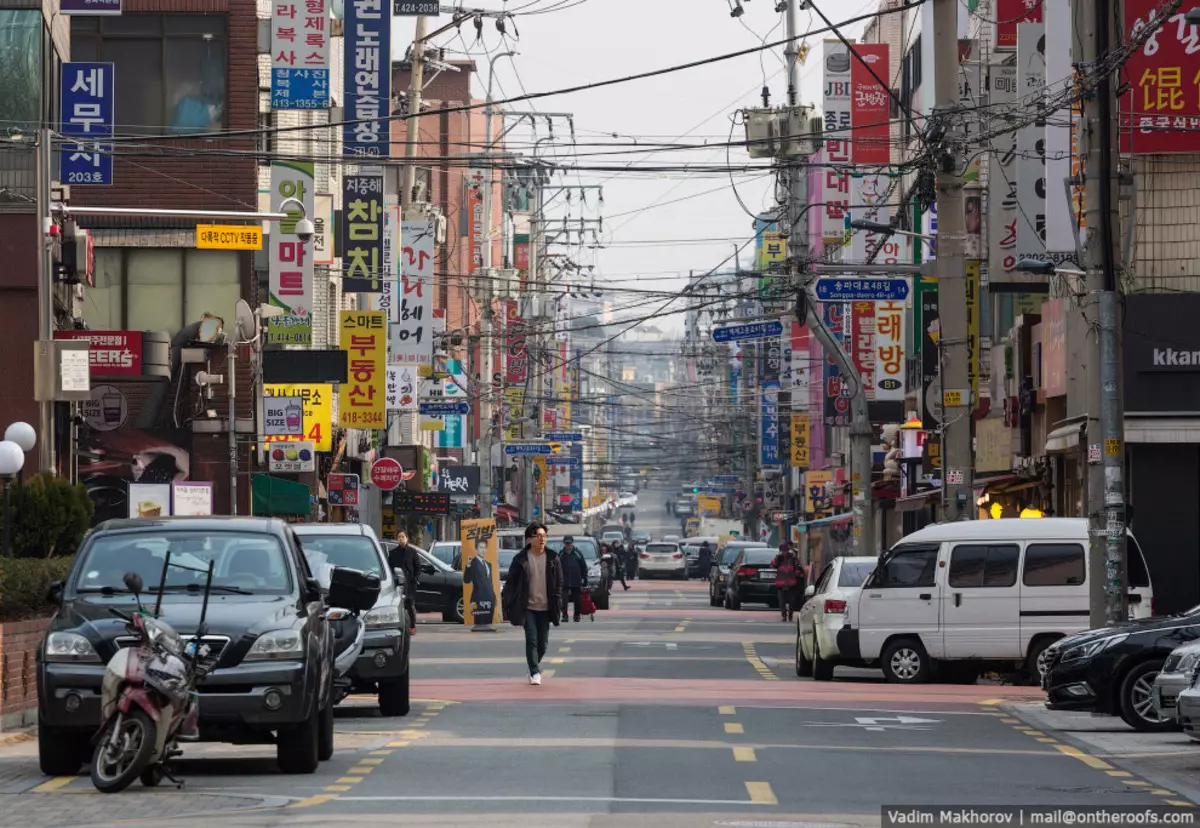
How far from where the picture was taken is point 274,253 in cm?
4594

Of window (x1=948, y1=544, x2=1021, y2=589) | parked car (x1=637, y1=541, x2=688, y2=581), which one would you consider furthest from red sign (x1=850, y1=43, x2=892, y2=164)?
parked car (x1=637, y1=541, x2=688, y2=581)

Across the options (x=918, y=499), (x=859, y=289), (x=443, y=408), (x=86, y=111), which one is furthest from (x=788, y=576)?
(x=86, y=111)

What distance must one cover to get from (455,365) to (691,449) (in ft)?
313

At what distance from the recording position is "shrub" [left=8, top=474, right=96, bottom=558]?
22.7m

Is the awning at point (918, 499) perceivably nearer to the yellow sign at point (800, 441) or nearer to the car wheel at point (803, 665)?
the car wheel at point (803, 665)

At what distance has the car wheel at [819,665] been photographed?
27.3m

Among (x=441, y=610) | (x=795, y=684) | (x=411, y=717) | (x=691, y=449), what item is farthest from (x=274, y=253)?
(x=691, y=449)

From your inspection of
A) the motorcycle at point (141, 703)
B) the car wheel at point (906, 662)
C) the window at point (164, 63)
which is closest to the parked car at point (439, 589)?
the window at point (164, 63)

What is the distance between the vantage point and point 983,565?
2673cm

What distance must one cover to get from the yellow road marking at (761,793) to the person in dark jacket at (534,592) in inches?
420

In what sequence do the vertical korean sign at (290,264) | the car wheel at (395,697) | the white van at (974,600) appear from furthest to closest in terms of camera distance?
1. the vertical korean sign at (290,264)
2. the white van at (974,600)
3. the car wheel at (395,697)

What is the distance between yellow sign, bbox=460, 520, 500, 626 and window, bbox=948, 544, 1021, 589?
1684cm

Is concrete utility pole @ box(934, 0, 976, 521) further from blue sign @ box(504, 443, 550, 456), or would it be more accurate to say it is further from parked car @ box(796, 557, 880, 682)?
blue sign @ box(504, 443, 550, 456)

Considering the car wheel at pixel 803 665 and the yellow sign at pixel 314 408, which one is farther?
the yellow sign at pixel 314 408
